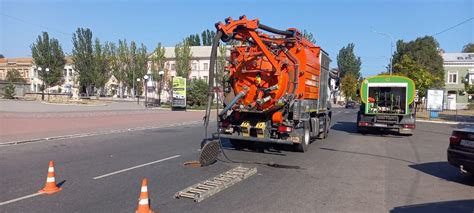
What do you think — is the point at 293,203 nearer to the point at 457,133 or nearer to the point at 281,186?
the point at 281,186

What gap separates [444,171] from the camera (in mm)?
10375

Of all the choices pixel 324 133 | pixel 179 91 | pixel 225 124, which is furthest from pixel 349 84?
pixel 225 124

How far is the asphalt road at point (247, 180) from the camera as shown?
21.4 ft

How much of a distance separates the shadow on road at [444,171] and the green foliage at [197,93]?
1382 inches

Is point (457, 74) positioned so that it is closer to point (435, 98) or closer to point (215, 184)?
point (435, 98)

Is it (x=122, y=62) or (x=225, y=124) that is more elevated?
(x=122, y=62)

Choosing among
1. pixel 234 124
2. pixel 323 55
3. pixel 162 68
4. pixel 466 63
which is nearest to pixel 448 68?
pixel 466 63

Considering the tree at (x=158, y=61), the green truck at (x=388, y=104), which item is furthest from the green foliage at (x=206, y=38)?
the green truck at (x=388, y=104)

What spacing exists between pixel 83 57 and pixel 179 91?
40405 mm

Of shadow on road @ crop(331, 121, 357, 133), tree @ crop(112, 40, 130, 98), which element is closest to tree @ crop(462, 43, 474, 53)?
tree @ crop(112, 40, 130, 98)

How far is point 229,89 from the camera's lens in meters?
12.4

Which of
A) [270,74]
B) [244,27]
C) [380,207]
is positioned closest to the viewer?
[380,207]

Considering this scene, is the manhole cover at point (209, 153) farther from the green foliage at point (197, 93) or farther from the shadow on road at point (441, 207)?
the green foliage at point (197, 93)

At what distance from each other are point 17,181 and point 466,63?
274 feet
